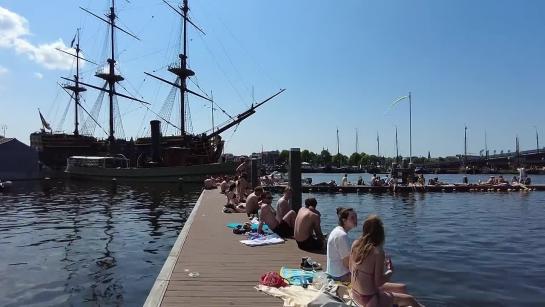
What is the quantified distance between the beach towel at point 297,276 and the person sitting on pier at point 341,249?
396mm

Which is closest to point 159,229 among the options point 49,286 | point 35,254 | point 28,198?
point 35,254

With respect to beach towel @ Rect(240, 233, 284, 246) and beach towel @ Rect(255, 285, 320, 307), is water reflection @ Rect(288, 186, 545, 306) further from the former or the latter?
beach towel @ Rect(255, 285, 320, 307)

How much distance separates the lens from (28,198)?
35812 millimetres

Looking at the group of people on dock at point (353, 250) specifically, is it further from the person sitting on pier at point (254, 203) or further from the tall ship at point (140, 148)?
the tall ship at point (140, 148)

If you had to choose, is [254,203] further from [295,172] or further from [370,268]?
[370,268]

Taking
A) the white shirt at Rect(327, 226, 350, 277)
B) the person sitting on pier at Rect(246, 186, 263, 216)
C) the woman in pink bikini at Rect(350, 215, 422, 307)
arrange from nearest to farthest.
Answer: the woman in pink bikini at Rect(350, 215, 422, 307) → the white shirt at Rect(327, 226, 350, 277) → the person sitting on pier at Rect(246, 186, 263, 216)

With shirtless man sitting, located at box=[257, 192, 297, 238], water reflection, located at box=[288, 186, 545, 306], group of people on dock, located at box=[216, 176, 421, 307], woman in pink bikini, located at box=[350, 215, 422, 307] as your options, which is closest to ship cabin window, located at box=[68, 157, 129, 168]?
water reflection, located at box=[288, 186, 545, 306]

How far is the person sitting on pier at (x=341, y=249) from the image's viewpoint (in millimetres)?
8031

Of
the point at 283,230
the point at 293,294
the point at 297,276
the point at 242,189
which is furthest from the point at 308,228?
the point at 242,189

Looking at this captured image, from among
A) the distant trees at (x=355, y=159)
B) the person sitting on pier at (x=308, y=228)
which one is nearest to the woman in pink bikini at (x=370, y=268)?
the person sitting on pier at (x=308, y=228)

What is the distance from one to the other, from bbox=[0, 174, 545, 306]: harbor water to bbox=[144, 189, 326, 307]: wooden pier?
48.3 inches

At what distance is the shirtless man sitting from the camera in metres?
13.3

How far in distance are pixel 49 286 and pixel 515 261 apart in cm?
1240

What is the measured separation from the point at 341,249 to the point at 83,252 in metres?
9.95
